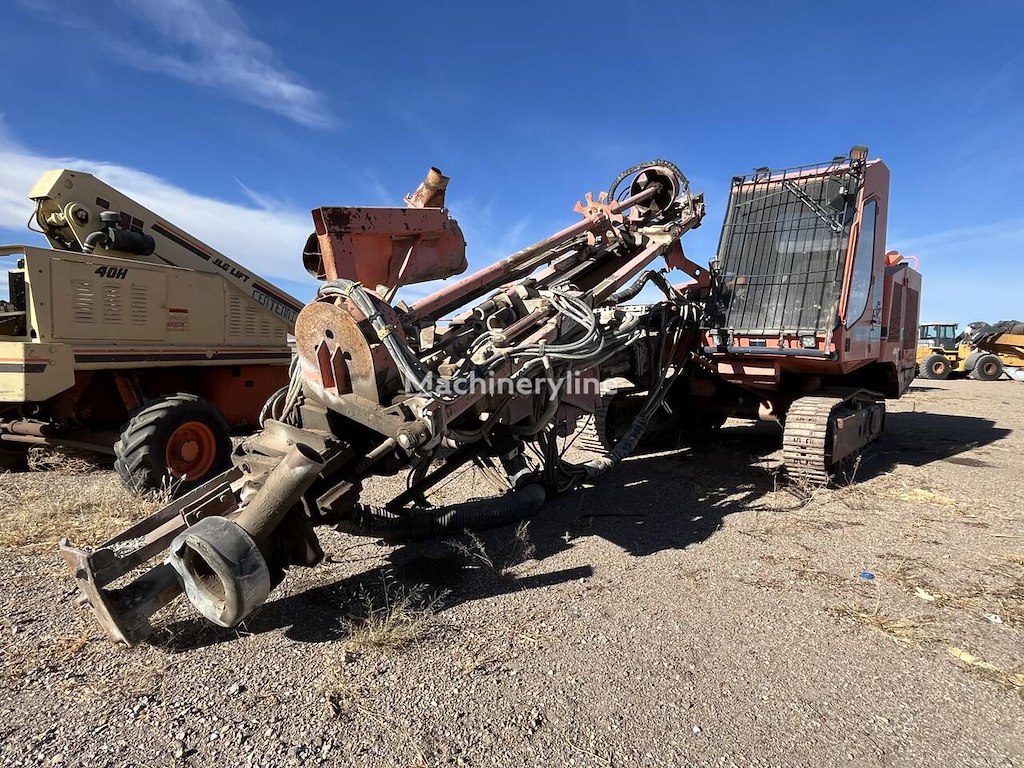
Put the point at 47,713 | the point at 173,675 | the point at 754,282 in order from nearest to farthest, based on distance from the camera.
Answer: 1. the point at 47,713
2. the point at 173,675
3. the point at 754,282

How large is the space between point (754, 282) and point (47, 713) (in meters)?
6.80

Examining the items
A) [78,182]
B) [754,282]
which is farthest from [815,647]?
[78,182]

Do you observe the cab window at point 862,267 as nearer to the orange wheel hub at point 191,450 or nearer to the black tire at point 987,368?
the orange wheel hub at point 191,450

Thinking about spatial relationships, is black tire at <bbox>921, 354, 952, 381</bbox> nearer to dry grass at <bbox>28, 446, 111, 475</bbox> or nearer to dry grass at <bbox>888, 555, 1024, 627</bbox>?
dry grass at <bbox>888, 555, 1024, 627</bbox>

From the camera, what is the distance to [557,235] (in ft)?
18.1

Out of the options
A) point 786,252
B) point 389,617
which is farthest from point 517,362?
point 786,252

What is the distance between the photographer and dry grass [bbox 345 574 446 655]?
3.23 m

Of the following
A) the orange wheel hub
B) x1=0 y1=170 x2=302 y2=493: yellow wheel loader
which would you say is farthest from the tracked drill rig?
x1=0 y1=170 x2=302 y2=493: yellow wheel loader

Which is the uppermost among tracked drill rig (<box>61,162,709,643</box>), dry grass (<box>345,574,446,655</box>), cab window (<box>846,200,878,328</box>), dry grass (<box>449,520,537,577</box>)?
cab window (<box>846,200,878,328</box>)

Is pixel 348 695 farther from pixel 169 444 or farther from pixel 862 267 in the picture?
pixel 862 267

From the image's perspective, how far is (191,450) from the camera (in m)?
6.23

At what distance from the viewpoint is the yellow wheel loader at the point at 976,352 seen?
81.7ft

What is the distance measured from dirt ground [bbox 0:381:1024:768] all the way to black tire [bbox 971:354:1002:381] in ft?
78.1

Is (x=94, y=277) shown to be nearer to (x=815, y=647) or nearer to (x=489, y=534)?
(x=489, y=534)
